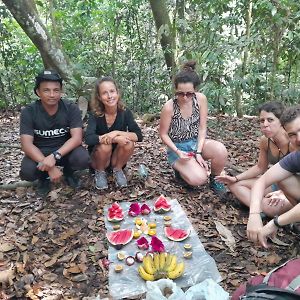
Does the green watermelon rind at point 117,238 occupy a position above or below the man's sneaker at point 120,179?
below

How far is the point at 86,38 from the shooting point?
919cm

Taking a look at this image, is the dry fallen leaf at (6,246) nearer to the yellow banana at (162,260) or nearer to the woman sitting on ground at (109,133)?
the woman sitting on ground at (109,133)

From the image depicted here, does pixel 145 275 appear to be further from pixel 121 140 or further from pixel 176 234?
pixel 121 140

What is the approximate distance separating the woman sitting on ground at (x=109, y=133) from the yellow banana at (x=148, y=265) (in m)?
1.46

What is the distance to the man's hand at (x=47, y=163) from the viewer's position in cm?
398

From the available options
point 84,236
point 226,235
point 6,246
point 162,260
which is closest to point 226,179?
point 226,235

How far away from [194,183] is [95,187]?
3.70 ft

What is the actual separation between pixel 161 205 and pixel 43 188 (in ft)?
4.51

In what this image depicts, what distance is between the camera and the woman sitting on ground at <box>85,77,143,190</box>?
4.18 meters

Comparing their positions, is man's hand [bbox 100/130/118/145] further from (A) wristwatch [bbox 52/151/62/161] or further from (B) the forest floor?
(B) the forest floor

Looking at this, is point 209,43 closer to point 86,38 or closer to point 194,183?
point 194,183

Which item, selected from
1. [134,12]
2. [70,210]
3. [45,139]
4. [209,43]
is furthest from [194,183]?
[134,12]

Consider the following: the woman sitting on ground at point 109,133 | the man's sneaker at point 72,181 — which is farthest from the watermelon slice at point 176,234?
the man's sneaker at point 72,181

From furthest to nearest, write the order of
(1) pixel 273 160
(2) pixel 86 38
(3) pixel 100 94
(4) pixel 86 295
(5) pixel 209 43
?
(2) pixel 86 38 → (5) pixel 209 43 → (3) pixel 100 94 → (1) pixel 273 160 → (4) pixel 86 295
